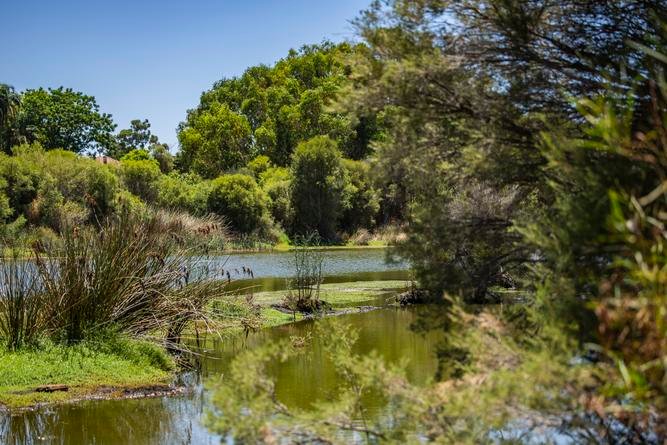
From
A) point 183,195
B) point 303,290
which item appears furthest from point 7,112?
point 303,290

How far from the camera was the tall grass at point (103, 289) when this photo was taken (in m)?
10.1

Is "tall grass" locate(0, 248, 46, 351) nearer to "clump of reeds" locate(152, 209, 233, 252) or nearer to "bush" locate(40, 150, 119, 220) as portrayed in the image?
"clump of reeds" locate(152, 209, 233, 252)

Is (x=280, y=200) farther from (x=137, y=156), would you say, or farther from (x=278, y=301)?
(x=278, y=301)

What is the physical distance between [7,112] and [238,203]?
19.6 meters

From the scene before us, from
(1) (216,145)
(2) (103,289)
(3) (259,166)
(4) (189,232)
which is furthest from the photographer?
(1) (216,145)

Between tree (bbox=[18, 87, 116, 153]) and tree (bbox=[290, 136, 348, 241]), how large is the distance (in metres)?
30.1

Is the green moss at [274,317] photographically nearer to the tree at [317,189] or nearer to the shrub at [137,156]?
the tree at [317,189]

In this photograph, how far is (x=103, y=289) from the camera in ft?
34.0

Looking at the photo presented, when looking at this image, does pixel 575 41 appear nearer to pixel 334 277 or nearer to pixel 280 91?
pixel 334 277

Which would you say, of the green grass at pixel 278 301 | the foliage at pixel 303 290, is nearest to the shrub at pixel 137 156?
the green grass at pixel 278 301

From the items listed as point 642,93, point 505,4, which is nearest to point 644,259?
point 642,93

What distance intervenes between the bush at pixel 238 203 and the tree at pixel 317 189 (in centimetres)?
371

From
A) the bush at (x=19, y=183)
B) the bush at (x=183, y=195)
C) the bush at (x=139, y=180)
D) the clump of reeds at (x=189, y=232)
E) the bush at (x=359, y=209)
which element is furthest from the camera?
the bush at (x=359, y=209)

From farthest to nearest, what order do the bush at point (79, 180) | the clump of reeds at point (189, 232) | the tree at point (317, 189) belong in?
the tree at point (317, 189) < the bush at point (79, 180) < the clump of reeds at point (189, 232)
